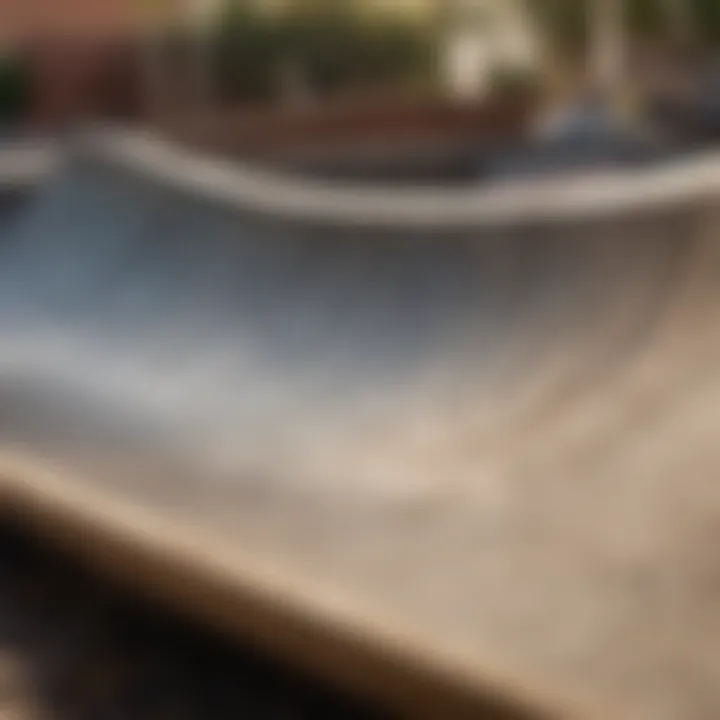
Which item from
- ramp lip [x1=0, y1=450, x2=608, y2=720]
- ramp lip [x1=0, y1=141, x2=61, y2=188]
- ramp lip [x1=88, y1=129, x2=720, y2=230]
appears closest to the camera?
ramp lip [x1=0, y1=450, x2=608, y2=720]

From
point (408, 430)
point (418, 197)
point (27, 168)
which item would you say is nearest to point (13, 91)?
point (27, 168)

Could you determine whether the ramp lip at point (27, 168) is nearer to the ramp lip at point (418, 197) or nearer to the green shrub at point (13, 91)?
the ramp lip at point (418, 197)

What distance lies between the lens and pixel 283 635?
0.40 m

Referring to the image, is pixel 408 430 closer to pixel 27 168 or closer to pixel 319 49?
pixel 27 168

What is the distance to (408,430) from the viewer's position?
2.05 ft

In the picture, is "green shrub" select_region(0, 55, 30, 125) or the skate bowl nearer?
the skate bowl

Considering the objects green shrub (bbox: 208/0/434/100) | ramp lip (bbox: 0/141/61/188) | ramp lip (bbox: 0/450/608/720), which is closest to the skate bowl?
ramp lip (bbox: 0/450/608/720)

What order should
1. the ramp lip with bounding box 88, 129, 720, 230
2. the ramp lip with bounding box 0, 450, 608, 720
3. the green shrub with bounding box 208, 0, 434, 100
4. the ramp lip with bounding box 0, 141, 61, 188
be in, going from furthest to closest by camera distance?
the green shrub with bounding box 208, 0, 434, 100
the ramp lip with bounding box 0, 141, 61, 188
the ramp lip with bounding box 88, 129, 720, 230
the ramp lip with bounding box 0, 450, 608, 720

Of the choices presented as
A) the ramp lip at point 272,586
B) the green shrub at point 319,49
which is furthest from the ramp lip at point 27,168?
the green shrub at point 319,49

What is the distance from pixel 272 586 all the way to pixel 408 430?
22 centimetres

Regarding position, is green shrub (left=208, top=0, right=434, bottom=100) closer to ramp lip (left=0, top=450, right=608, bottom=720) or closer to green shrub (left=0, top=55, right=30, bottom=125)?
green shrub (left=0, top=55, right=30, bottom=125)

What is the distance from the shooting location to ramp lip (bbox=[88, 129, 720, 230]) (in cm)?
73

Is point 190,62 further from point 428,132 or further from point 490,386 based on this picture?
point 490,386

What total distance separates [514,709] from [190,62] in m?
2.56
